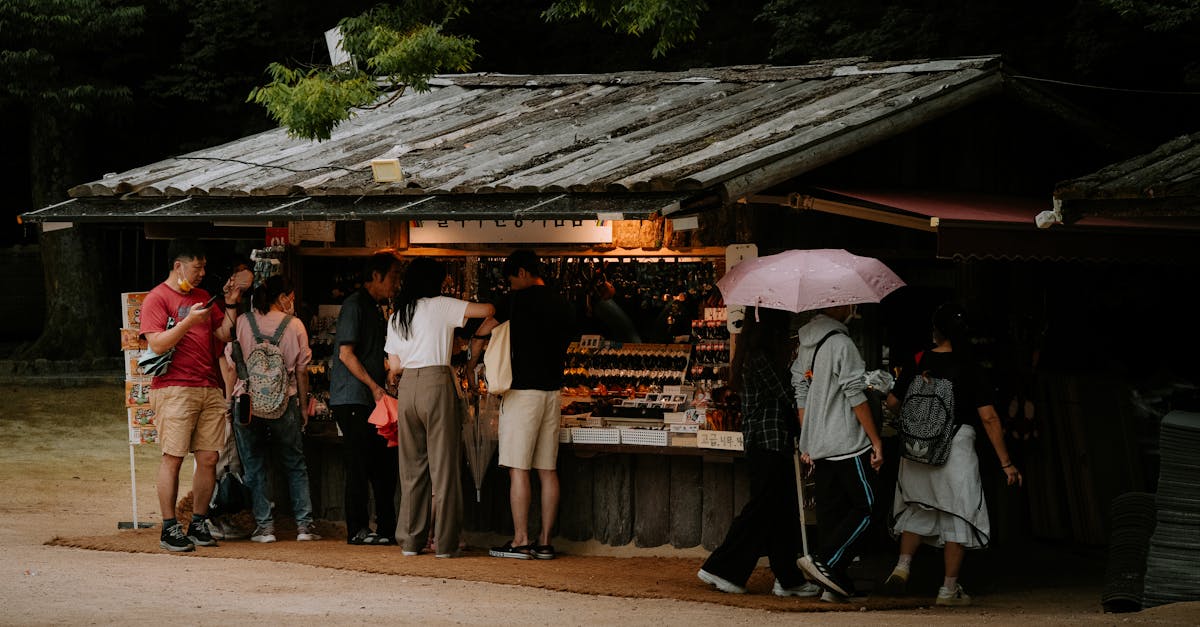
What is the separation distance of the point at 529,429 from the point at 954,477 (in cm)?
290

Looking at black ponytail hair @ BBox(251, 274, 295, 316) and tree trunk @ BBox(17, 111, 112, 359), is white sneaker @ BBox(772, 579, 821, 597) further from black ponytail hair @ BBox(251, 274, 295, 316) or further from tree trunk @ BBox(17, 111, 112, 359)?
tree trunk @ BBox(17, 111, 112, 359)

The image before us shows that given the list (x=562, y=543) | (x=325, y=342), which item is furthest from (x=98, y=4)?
(x=562, y=543)

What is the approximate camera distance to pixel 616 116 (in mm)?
11820

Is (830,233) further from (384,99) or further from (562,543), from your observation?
(384,99)

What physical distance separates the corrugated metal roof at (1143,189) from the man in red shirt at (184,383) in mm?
5704

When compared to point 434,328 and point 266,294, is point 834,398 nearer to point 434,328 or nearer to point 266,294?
point 434,328

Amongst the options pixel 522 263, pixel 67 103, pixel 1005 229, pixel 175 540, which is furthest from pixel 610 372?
pixel 67 103

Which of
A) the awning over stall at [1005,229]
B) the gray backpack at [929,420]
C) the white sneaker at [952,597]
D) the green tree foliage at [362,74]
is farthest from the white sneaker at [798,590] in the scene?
the green tree foliage at [362,74]

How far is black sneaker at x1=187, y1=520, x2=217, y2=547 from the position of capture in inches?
418

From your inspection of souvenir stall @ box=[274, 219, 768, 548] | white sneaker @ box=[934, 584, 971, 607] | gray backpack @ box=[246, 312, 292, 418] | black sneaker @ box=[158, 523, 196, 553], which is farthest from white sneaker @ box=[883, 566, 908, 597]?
black sneaker @ box=[158, 523, 196, 553]

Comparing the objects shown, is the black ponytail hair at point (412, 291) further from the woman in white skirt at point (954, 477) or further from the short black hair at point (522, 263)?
the woman in white skirt at point (954, 477)

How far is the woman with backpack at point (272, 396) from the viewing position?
10.8 meters

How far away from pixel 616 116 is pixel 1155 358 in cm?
485

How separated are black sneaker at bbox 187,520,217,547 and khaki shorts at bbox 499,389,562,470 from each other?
229cm
